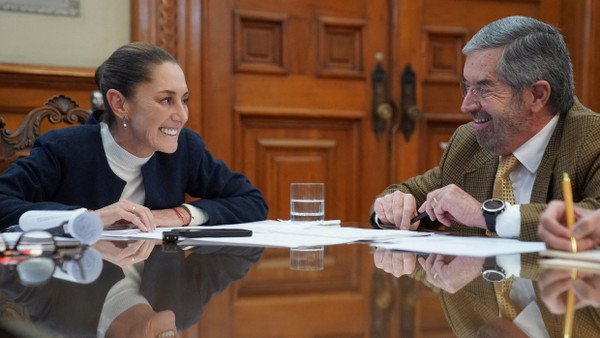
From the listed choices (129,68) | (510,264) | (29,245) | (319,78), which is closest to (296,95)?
(319,78)

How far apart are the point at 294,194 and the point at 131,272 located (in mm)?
966

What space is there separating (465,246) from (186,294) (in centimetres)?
67

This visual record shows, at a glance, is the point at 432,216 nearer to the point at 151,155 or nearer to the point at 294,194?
the point at 294,194

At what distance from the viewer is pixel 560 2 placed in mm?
3787

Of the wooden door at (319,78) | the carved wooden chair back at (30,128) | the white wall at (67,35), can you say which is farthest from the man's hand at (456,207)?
the white wall at (67,35)

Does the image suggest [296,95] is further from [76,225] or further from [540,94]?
[76,225]

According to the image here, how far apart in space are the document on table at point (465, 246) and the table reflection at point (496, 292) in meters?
0.05

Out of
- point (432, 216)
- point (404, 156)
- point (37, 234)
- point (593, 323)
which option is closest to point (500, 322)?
point (593, 323)

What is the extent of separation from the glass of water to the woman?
8.7 inches

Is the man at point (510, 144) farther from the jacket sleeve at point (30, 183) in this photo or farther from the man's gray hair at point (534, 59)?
the jacket sleeve at point (30, 183)

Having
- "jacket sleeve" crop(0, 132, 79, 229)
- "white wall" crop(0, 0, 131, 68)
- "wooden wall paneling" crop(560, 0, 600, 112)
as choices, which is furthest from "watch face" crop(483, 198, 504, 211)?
"wooden wall paneling" crop(560, 0, 600, 112)

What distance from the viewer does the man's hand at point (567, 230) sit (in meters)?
1.09

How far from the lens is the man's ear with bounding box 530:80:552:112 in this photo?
5.88ft

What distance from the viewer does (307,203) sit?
73.3 inches
